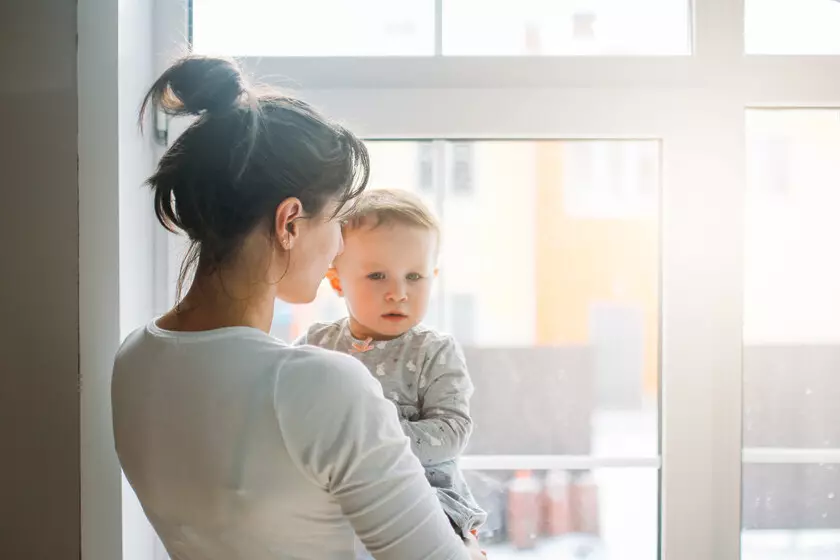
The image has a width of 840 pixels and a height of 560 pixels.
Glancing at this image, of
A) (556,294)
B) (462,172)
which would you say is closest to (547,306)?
(556,294)

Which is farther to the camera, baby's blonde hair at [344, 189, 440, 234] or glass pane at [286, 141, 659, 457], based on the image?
glass pane at [286, 141, 659, 457]

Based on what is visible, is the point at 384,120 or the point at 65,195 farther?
the point at 384,120

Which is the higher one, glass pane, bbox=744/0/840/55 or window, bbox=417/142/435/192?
glass pane, bbox=744/0/840/55

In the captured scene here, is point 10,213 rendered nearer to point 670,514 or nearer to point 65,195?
point 65,195

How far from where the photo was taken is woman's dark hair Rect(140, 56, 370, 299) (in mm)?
722

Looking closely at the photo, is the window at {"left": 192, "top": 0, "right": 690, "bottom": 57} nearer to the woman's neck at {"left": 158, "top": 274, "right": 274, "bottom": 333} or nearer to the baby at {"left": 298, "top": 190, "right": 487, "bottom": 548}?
the baby at {"left": 298, "top": 190, "right": 487, "bottom": 548}

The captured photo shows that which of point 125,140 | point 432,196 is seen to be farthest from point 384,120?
point 125,140

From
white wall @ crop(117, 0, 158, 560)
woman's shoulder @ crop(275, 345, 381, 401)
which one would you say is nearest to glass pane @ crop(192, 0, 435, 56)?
white wall @ crop(117, 0, 158, 560)

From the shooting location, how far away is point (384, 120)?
4.10ft

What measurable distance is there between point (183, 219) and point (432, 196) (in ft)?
1.95

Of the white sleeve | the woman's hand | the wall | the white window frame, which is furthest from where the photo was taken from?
the white window frame

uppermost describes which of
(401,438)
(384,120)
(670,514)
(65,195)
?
(384,120)

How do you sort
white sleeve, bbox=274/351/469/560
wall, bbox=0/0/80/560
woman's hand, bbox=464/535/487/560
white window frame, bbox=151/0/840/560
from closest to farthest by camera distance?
white sleeve, bbox=274/351/469/560 < woman's hand, bbox=464/535/487/560 < wall, bbox=0/0/80/560 < white window frame, bbox=151/0/840/560

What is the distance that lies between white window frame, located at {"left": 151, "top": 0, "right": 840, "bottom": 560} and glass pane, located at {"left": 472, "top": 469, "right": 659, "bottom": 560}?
8cm
